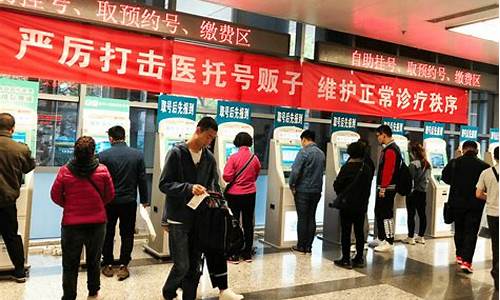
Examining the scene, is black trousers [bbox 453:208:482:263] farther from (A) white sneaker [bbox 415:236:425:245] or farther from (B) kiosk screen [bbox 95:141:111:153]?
(B) kiosk screen [bbox 95:141:111:153]

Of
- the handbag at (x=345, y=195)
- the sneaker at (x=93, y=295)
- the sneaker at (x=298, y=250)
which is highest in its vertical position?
the handbag at (x=345, y=195)

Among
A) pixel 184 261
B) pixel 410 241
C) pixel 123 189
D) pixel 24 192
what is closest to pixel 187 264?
pixel 184 261

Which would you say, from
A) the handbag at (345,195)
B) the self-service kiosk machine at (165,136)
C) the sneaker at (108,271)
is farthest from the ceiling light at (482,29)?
the sneaker at (108,271)

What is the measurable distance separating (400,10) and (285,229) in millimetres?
2798

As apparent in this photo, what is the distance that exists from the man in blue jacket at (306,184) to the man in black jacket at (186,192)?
2.10 m

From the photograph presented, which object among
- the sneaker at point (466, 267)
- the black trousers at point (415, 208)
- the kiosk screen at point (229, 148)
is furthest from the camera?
the black trousers at point (415, 208)

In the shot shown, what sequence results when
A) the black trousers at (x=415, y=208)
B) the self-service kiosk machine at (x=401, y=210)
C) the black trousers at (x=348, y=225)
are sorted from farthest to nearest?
1. the self-service kiosk machine at (x=401, y=210)
2. the black trousers at (x=415, y=208)
3. the black trousers at (x=348, y=225)

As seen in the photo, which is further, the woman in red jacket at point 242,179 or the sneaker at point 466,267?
the sneaker at point 466,267

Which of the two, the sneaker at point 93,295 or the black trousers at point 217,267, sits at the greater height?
the black trousers at point 217,267

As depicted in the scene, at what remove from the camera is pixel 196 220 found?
3.12m

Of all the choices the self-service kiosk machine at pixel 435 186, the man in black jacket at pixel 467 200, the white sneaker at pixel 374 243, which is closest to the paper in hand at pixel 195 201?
the man in black jacket at pixel 467 200

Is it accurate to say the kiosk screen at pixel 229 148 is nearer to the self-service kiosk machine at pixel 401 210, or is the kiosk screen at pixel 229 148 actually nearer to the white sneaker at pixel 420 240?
the self-service kiosk machine at pixel 401 210

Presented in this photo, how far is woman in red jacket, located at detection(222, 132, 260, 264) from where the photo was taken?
4.73 meters

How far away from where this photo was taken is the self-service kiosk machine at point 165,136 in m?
4.71
